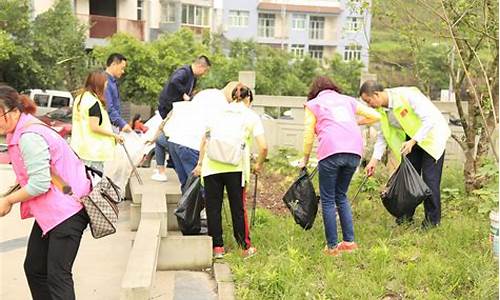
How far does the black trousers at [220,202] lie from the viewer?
461cm

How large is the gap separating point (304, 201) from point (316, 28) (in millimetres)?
37916

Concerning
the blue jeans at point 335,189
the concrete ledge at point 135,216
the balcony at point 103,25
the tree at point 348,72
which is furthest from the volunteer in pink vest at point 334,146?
the tree at point 348,72

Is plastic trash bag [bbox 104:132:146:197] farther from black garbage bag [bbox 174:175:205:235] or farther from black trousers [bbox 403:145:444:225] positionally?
black trousers [bbox 403:145:444:225]

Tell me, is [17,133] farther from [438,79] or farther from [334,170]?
[438,79]

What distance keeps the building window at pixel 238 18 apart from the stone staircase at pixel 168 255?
35.9 meters

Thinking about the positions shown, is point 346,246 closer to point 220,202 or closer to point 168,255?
point 220,202

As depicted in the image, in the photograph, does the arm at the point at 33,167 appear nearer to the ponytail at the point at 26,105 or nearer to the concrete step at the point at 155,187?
the ponytail at the point at 26,105

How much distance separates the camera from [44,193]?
2973 millimetres

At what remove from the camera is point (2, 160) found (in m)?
8.10

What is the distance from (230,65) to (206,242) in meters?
21.0

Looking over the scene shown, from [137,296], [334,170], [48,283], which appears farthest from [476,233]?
[48,283]

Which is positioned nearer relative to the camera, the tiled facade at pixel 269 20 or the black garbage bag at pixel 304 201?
the black garbage bag at pixel 304 201

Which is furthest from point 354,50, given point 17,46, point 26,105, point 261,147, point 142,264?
point 17,46

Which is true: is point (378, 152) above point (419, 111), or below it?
below
